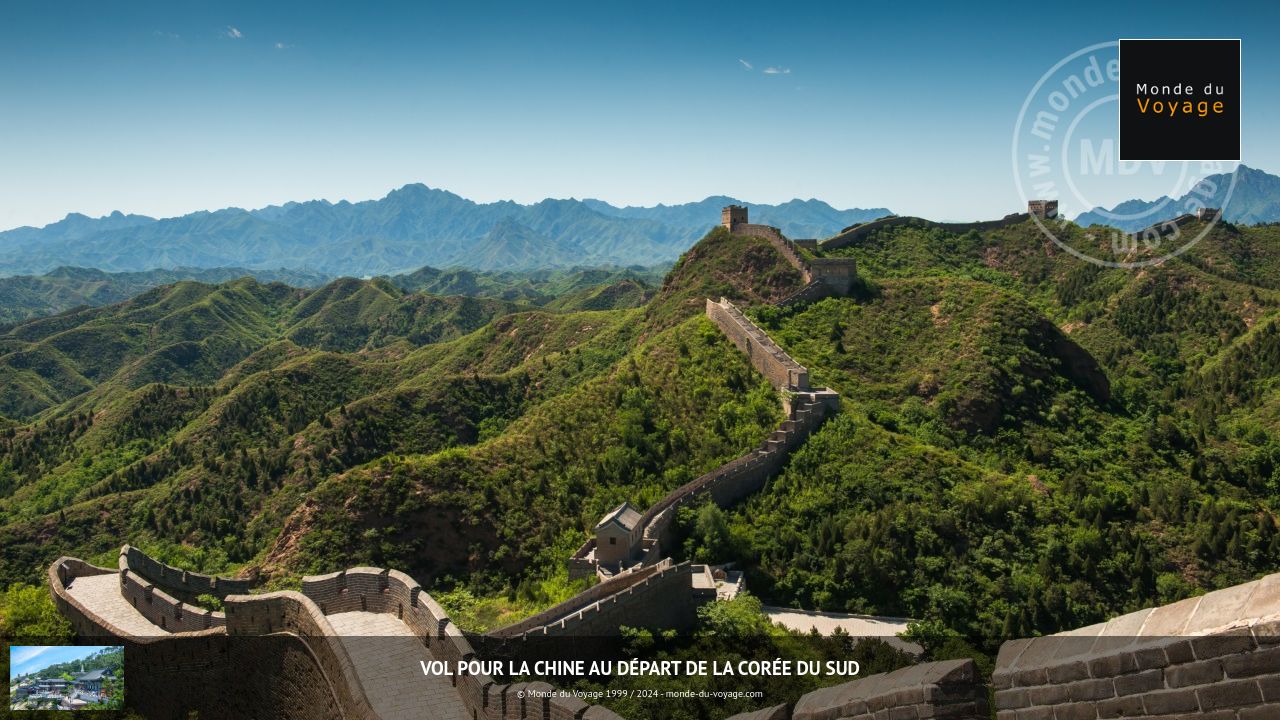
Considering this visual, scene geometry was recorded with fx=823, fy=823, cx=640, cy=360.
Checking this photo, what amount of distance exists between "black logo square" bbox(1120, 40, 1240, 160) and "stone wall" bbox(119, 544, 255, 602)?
42099 mm

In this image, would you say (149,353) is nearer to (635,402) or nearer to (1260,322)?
(635,402)

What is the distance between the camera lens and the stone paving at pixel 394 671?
50.3ft

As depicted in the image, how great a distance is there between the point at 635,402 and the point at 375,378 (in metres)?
64.7

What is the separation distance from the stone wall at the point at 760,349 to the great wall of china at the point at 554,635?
18.0 inches

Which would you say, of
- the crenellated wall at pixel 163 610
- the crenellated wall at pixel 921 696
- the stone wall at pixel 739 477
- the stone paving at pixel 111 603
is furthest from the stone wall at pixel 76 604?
the stone wall at pixel 739 477

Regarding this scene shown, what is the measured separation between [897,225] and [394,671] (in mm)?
88660

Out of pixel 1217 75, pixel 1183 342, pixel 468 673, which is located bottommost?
pixel 468 673

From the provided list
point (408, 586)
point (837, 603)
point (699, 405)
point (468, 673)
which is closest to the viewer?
point (468, 673)

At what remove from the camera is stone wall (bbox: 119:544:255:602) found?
25.1 m

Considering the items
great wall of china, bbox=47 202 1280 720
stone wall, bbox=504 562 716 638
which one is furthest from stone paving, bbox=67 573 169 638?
Answer: stone wall, bbox=504 562 716 638

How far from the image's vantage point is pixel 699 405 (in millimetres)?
48844

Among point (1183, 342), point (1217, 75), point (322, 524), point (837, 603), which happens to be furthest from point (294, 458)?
point (1183, 342)

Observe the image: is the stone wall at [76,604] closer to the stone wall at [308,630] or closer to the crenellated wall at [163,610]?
the crenellated wall at [163,610]

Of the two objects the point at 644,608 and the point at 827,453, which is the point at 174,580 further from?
the point at 827,453
